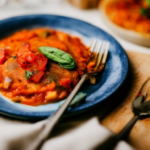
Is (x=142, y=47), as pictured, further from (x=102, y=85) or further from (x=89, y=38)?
(x=102, y=85)

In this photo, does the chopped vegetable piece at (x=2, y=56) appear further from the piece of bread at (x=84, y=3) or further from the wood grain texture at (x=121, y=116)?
the piece of bread at (x=84, y=3)

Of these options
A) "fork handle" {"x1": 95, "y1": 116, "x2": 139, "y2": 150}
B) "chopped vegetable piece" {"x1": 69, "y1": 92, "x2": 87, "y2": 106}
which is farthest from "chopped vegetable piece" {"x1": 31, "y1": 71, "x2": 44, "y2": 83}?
"fork handle" {"x1": 95, "y1": 116, "x2": 139, "y2": 150}

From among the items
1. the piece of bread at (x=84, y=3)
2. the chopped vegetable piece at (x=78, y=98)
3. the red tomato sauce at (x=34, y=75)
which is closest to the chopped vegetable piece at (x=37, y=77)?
the red tomato sauce at (x=34, y=75)

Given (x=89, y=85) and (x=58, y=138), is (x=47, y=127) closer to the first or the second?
(x=58, y=138)

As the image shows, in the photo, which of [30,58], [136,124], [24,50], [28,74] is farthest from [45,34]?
[136,124]

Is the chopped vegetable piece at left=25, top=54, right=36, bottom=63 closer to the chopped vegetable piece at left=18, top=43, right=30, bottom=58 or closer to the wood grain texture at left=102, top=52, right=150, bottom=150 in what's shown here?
the chopped vegetable piece at left=18, top=43, right=30, bottom=58

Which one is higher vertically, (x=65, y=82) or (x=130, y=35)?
(x=65, y=82)

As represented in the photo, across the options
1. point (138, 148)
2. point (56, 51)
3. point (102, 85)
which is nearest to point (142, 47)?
point (102, 85)
